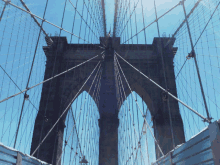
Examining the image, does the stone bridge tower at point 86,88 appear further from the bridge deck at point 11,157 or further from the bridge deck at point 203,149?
the bridge deck at point 203,149

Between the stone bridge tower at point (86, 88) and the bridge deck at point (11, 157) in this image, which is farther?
the stone bridge tower at point (86, 88)

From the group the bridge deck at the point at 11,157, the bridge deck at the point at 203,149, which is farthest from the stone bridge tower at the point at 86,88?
the bridge deck at the point at 203,149

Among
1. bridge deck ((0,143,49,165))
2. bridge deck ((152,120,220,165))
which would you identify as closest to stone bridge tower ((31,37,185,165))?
bridge deck ((0,143,49,165))

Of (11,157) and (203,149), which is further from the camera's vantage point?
(11,157)

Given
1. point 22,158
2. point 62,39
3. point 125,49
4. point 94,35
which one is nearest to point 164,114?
point 125,49

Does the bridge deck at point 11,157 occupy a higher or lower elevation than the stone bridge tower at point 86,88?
lower

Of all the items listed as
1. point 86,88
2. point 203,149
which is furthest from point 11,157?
point 86,88

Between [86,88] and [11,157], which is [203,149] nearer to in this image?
[11,157]

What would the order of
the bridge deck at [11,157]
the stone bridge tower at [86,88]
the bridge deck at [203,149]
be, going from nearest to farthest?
the bridge deck at [203,149] < the bridge deck at [11,157] < the stone bridge tower at [86,88]

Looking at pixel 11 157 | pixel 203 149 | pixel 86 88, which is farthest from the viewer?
pixel 86 88

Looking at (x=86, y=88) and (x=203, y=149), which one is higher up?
(x=86, y=88)

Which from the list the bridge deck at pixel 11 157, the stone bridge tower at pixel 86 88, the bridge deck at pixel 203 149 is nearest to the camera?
the bridge deck at pixel 203 149

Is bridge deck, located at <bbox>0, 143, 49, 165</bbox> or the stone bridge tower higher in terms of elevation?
the stone bridge tower

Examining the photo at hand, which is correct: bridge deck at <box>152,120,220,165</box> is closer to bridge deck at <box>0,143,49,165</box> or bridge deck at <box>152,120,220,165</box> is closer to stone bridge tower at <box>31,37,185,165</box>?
bridge deck at <box>0,143,49,165</box>
